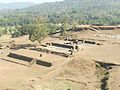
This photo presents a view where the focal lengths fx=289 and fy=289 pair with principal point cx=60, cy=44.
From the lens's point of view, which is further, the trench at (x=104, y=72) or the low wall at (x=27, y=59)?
the low wall at (x=27, y=59)

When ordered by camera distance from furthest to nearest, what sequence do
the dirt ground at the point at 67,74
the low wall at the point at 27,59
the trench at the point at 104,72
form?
1. the low wall at the point at 27,59
2. the dirt ground at the point at 67,74
3. the trench at the point at 104,72

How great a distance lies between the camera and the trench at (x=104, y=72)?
26.4 metres

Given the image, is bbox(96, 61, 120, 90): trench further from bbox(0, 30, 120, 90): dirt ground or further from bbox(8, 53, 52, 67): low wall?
bbox(8, 53, 52, 67): low wall

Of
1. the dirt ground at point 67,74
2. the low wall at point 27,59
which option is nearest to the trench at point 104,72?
the dirt ground at point 67,74

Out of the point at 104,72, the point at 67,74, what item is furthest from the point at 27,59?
the point at 104,72

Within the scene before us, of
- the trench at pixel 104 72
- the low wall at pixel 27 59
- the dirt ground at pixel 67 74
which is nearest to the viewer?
the trench at pixel 104 72

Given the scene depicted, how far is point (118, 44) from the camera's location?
44.9m

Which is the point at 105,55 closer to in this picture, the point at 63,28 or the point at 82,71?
the point at 82,71

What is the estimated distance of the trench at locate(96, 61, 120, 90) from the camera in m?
26.4

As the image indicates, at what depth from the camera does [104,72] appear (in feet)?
101

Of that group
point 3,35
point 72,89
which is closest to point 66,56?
point 72,89

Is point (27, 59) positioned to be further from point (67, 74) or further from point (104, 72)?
point (104, 72)

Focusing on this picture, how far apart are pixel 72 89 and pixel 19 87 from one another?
4881mm

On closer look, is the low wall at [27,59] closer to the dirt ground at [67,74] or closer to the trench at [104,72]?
the dirt ground at [67,74]
